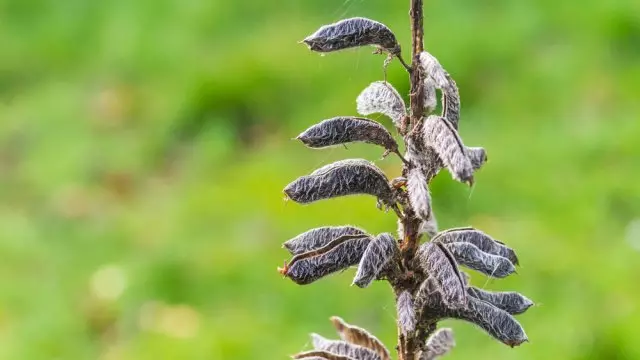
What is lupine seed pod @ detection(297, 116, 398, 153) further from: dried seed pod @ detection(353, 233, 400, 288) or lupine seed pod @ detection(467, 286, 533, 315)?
lupine seed pod @ detection(467, 286, 533, 315)

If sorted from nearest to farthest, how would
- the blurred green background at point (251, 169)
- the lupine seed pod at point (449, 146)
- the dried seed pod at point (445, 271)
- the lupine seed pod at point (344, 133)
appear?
the lupine seed pod at point (449, 146), the dried seed pod at point (445, 271), the lupine seed pod at point (344, 133), the blurred green background at point (251, 169)

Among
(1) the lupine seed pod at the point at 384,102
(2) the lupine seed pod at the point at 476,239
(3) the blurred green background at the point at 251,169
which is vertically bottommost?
(2) the lupine seed pod at the point at 476,239

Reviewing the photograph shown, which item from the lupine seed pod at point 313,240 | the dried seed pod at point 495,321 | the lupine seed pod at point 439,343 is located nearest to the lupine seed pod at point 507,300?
the dried seed pod at point 495,321

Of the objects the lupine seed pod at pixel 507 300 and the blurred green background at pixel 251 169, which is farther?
the blurred green background at pixel 251 169

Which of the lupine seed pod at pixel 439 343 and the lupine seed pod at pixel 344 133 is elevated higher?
the lupine seed pod at pixel 344 133

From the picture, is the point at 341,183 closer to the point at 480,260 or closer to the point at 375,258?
the point at 375,258

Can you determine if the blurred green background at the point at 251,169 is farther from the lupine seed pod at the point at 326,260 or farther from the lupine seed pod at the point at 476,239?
the lupine seed pod at the point at 326,260

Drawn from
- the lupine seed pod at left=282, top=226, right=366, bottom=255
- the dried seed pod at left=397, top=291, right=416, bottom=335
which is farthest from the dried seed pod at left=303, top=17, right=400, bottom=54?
the dried seed pod at left=397, top=291, right=416, bottom=335
